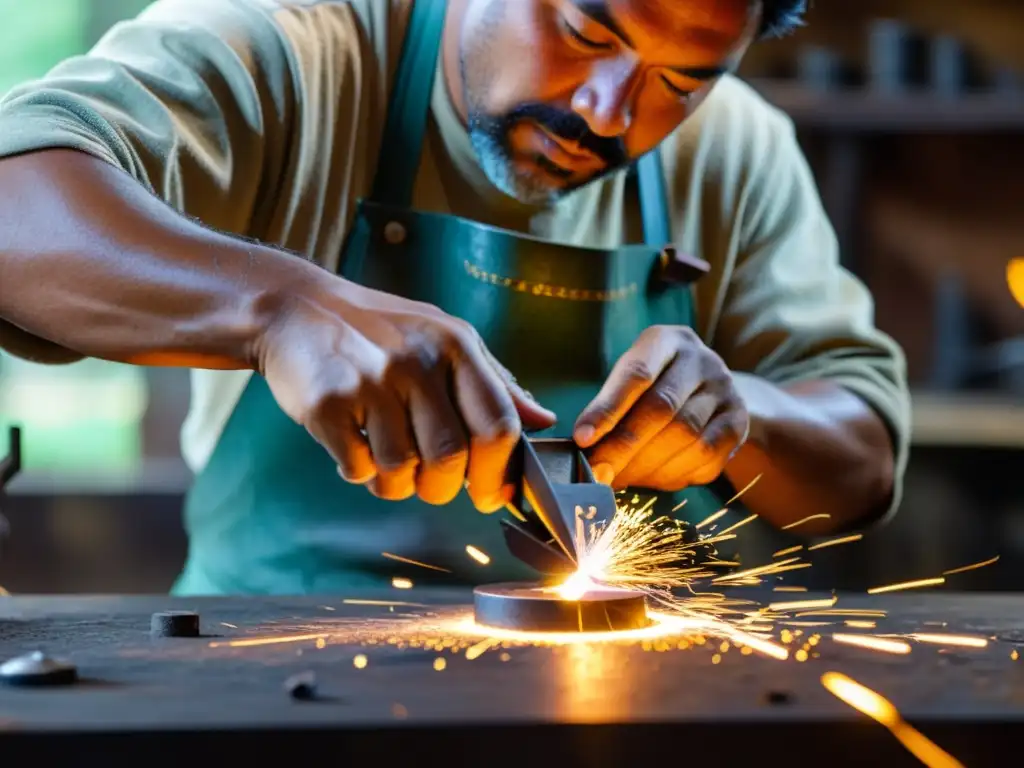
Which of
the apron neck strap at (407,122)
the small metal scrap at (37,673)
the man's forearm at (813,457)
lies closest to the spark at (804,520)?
the man's forearm at (813,457)

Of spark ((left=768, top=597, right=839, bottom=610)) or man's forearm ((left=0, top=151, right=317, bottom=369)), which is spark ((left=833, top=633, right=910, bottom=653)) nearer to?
spark ((left=768, top=597, right=839, bottom=610))

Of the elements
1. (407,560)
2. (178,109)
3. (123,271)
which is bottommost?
(407,560)

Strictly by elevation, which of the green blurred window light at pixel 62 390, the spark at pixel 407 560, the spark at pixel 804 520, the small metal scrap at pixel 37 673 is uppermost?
the green blurred window light at pixel 62 390

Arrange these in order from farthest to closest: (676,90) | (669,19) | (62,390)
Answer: (62,390), (676,90), (669,19)

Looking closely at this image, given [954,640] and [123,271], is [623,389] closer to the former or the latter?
[954,640]

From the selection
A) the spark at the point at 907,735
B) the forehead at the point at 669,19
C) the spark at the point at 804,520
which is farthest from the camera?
the spark at the point at 804,520

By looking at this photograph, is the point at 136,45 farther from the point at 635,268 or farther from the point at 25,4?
the point at 25,4

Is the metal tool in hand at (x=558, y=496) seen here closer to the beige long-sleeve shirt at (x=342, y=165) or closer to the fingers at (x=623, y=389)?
the fingers at (x=623, y=389)

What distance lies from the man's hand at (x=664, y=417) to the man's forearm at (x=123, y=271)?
1.39 feet

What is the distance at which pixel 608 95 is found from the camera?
165 centimetres

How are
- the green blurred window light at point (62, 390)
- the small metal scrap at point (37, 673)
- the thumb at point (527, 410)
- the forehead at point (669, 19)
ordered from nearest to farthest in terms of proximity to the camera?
the small metal scrap at point (37, 673) < the thumb at point (527, 410) < the forehead at point (669, 19) < the green blurred window light at point (62, 390)

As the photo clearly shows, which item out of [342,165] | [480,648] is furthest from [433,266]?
[480,648]

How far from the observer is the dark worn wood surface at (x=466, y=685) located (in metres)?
0.80

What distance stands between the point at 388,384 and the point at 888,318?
2.87 metres
